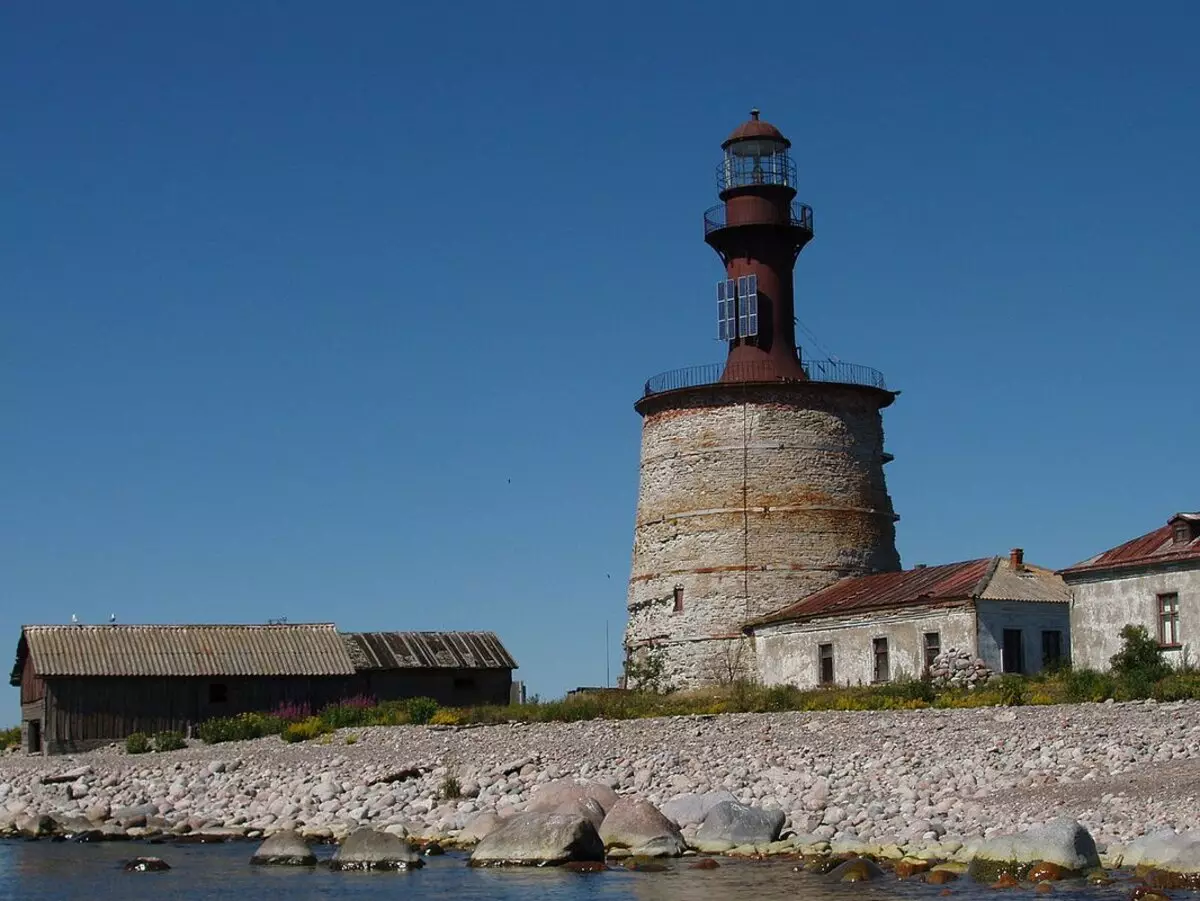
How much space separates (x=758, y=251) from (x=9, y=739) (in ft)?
72.7

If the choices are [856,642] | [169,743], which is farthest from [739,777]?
[169,743]

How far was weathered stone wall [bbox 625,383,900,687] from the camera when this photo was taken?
1623 inches

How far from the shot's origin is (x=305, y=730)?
35.3 m

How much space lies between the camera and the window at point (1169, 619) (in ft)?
103

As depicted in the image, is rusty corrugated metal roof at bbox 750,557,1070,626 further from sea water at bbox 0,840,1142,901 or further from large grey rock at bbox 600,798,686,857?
sea water at bbox 0,840,1142,901

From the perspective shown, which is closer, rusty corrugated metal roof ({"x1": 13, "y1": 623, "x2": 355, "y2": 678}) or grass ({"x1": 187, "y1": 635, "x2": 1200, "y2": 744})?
grass ({"x1": 187, "y1": 635, "x2": 1200, "y2": 744})

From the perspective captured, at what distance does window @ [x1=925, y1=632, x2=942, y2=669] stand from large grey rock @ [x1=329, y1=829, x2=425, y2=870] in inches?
676

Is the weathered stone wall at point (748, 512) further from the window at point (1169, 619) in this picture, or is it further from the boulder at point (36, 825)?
the boulder at point (36, 825)

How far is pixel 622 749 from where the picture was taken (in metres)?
27.8

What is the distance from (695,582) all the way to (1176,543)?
12.7 meters

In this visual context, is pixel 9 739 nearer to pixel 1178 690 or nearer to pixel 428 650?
pixel 428 650

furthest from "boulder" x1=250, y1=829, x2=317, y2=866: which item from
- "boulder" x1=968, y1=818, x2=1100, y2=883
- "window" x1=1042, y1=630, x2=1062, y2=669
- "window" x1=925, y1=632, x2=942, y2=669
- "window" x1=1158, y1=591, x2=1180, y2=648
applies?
"window" x1=1042, y1=630, x2=1062, y2=669

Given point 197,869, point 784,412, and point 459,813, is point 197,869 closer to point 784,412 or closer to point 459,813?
point 459,813

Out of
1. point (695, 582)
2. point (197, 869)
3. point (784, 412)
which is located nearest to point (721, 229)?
point (784, 412)
